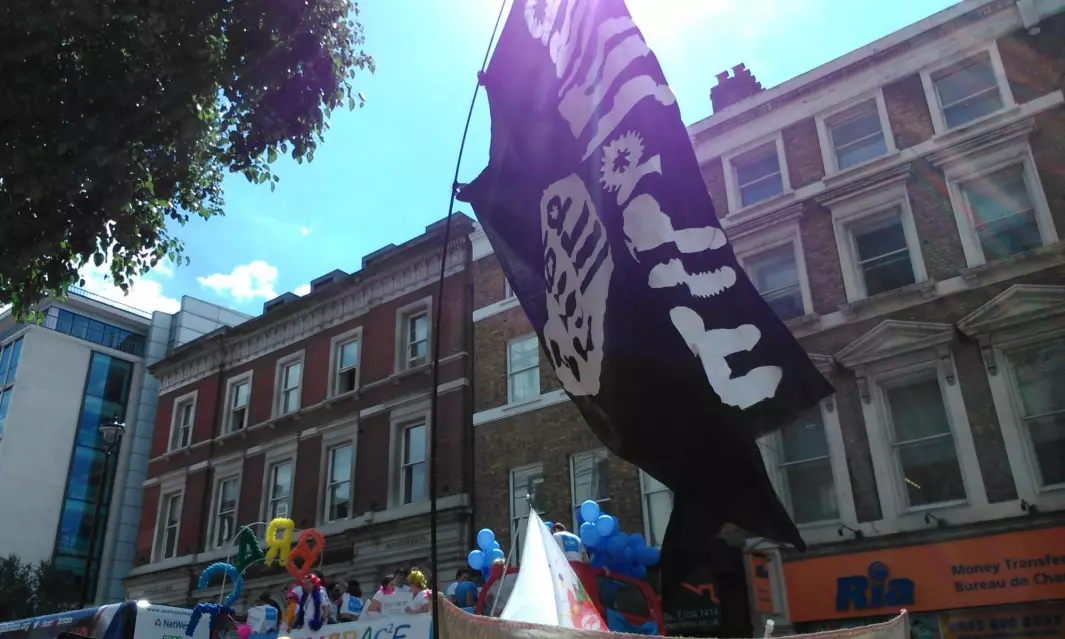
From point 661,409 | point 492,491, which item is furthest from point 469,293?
point 661,409

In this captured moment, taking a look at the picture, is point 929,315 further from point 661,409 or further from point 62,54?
point 62,54

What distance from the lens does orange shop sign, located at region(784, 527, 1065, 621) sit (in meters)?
12.0

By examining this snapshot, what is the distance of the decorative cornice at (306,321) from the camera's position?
22250 millimetres

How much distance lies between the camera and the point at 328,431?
74.3 ft

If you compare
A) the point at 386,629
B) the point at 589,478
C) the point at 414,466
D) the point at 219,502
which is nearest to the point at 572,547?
the point at 386,629

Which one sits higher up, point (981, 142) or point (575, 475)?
point (981, 142)

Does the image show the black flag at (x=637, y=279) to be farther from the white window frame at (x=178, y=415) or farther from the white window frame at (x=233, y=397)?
the white window frame at (x=178, y=415)

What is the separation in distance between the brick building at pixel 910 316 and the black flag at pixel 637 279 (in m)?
8.81

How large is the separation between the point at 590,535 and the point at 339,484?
12.5 metres

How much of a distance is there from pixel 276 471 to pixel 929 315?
1727 cm

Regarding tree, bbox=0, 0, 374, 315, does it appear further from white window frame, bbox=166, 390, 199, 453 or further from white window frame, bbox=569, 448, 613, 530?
white window frame, bbox=166, 390, 199, 453

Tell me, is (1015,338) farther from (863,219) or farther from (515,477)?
(515,477)

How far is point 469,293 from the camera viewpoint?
21234mm

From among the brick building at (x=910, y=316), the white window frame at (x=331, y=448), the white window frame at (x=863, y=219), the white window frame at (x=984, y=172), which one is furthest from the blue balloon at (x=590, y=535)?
the white window frame at (x=331, y=448)
